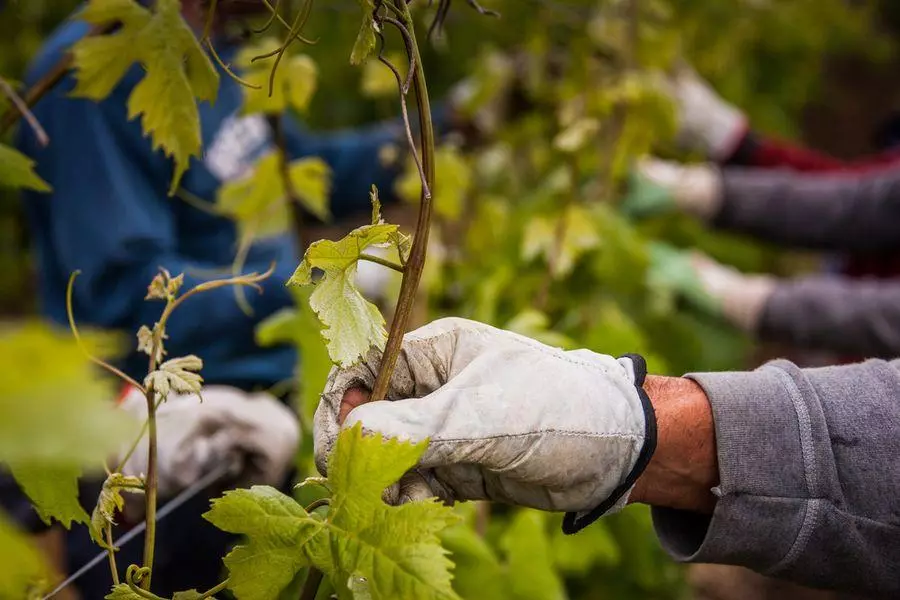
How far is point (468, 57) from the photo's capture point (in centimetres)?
280

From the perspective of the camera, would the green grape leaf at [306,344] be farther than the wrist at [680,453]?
Yes

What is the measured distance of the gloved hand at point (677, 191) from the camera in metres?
2.68

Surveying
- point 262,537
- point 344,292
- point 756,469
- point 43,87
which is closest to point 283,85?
point 43,87

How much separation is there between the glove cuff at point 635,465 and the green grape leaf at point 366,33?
48 cm

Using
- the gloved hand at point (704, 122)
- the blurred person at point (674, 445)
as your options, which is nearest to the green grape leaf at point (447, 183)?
the blurred person at point (674, 445)

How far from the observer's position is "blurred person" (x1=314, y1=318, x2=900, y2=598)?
0.85 metres

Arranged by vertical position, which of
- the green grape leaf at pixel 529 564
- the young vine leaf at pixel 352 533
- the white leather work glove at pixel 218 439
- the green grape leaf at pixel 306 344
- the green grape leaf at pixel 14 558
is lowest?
the green grape leaf at pixel 529 564

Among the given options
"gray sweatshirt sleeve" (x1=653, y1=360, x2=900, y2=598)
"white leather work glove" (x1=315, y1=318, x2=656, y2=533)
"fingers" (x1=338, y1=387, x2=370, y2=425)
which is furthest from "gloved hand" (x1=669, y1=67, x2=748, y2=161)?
"fingers" (x1=338, y1=387, x2=370, y2=425)

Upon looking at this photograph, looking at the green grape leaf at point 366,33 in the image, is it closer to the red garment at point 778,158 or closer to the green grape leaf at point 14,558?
the green grape leaf at point 14,558

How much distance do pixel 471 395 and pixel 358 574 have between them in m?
0.22

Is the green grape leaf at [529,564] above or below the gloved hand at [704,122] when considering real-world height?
below

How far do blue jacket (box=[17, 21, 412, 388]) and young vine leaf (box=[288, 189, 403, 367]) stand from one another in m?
0.77

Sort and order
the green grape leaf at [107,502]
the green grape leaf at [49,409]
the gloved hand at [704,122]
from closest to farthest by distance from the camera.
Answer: the green grape leaf at [49,409]
the green grape leaf at [107,502]
the gloved hand at [704,122]

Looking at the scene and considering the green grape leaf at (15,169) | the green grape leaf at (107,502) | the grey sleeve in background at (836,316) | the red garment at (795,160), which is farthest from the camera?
the red garment at (795,160)
